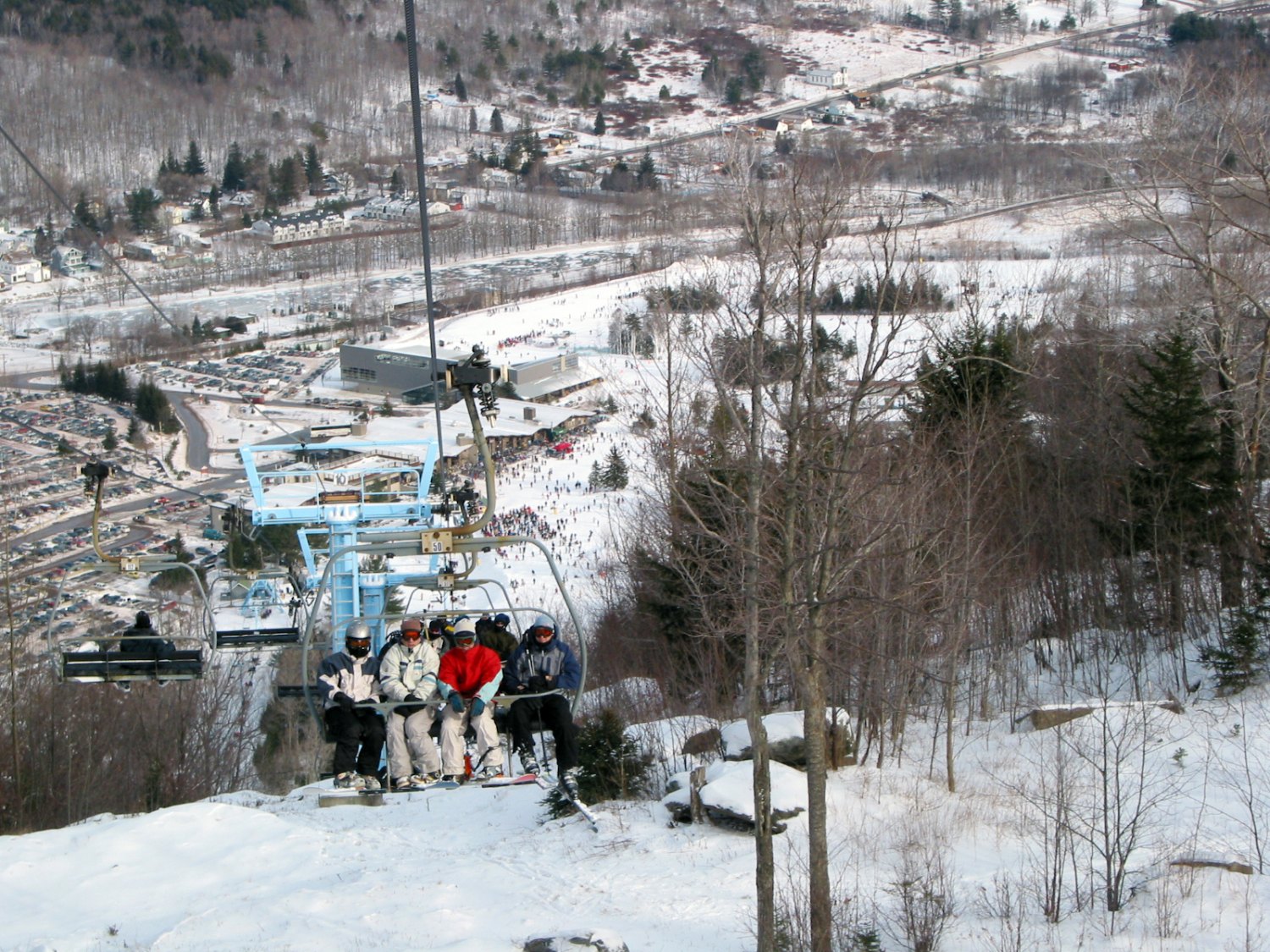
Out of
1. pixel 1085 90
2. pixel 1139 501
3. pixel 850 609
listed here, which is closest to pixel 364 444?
pixel 850 609

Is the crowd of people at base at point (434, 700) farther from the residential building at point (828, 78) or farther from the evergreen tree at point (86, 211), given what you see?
the residential building at point (828, 78)

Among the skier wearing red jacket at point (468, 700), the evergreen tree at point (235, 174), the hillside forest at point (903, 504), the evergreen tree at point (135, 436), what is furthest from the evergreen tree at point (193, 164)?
the skier wearing red jacket at point (468, 700)

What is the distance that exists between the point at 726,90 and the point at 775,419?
129 m

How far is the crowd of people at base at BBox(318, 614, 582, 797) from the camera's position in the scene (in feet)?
25.1

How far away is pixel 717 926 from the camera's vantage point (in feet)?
23.7

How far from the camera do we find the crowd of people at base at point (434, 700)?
7.66 metres

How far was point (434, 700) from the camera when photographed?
Result: 24.8 feet

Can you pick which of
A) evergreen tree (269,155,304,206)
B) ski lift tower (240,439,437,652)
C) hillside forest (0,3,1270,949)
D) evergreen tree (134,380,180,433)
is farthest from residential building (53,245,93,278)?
ski lift tower (240,439,437,652)

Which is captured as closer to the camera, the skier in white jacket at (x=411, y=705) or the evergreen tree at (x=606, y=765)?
the skier in white jacket at (x=411, y=705)

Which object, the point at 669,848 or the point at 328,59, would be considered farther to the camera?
the point at 328,59

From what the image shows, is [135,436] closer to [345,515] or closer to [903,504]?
[345,515]

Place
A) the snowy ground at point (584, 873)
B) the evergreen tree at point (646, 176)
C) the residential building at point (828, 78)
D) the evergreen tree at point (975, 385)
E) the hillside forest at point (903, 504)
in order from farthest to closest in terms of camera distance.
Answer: the residential building at point (828, 78), the evergreen tree at point (646, 176), the evergreen tree at point (975, 385), the snowy ground at point (584, 873), the hillside forest at point (903, 504)

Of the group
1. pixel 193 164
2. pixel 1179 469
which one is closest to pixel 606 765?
pixel 1179 469

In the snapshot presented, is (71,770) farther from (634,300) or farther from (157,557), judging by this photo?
(634,300)
